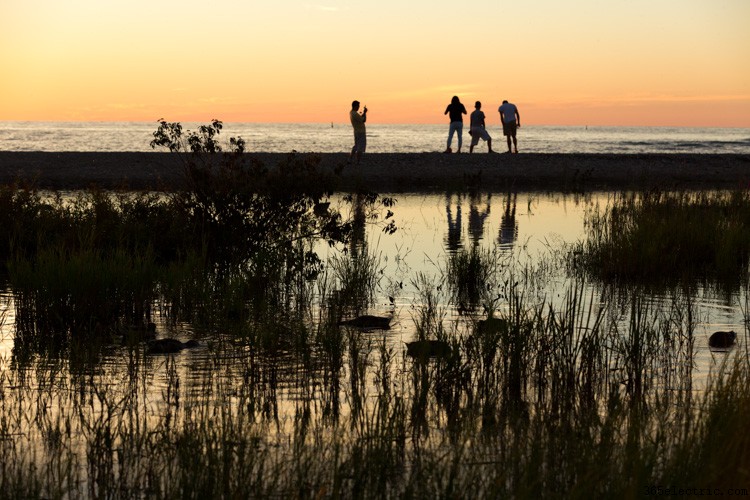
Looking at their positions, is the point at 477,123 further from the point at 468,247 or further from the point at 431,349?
the point at 431,349

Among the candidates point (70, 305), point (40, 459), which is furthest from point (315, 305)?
point (40, 459)

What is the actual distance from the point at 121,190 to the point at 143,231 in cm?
279

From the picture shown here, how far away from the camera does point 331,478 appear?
179 inches

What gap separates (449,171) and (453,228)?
42.1 ft

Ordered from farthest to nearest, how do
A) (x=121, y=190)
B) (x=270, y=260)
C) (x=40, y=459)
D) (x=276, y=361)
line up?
(x=121, y=190), (x=270, y=260), (x=276, y=361), (x=40, y=459)

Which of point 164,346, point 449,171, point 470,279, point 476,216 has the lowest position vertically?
point 164,346

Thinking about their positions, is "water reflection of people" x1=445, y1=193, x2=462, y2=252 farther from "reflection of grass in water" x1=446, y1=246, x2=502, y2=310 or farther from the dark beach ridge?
the dark beach ridge

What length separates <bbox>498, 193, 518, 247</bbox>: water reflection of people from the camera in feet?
48.1

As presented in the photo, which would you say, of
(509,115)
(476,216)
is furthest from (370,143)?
(476,216)

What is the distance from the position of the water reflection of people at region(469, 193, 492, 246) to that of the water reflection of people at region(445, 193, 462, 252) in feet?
0.72

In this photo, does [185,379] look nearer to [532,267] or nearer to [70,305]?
[70,305]

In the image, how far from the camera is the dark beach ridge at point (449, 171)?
83.5 feet

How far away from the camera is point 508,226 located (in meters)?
16.7

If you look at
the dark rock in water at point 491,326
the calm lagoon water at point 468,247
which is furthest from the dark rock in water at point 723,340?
the dark rock in water at point 491,326
